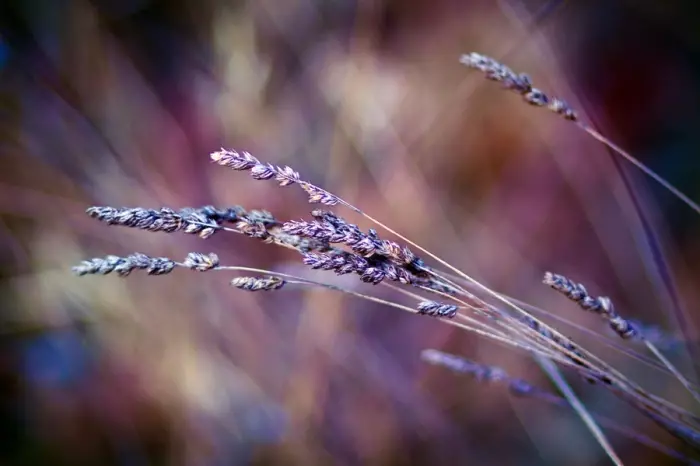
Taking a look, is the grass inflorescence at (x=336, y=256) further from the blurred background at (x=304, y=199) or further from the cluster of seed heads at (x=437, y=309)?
the blurred background at (x=304, y=199)

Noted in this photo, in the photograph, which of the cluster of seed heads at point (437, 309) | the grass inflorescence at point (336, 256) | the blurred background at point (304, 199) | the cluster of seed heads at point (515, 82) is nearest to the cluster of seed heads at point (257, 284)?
the grass inflorescence at point (336, 256)

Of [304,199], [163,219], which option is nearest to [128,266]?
[163,219]

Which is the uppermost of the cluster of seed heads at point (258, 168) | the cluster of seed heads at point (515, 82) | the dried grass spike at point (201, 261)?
the cluster of seed heads at point (515, 82)

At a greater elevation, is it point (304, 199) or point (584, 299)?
point (304, 199)

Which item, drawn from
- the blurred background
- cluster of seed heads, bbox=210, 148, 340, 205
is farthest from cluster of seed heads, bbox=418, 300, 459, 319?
the blurred background

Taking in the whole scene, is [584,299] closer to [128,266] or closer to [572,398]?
[572,398]

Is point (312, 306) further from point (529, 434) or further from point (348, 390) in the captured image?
point (529, 434)
